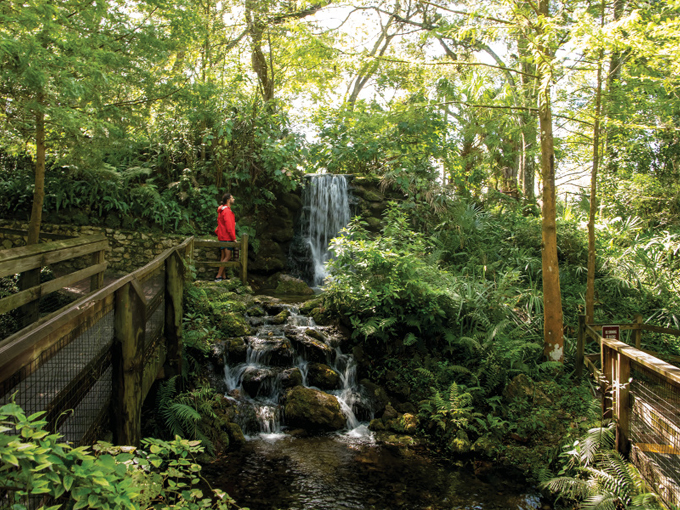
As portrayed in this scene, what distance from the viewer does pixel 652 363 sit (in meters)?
3.83

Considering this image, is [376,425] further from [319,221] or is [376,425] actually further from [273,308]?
[319,221]

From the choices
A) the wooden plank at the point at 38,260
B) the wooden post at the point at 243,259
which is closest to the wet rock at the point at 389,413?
the wooden plank at the point at 38,260

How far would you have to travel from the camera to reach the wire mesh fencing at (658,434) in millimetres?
3691

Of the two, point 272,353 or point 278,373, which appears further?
point 272,353

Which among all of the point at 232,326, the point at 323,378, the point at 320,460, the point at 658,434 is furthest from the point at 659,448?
the point at 232,326

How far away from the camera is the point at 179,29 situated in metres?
7.84

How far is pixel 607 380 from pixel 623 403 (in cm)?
62

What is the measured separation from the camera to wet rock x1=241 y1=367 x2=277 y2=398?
6988 millimetres

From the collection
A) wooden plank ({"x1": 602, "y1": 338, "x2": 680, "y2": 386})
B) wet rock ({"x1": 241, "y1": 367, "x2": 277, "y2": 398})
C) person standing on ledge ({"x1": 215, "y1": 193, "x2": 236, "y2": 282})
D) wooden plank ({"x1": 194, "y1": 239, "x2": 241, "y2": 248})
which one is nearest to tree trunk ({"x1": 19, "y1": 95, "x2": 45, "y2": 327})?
wet rock ({"x1": 241, "y1": 367, "x2": 277, "y2": 398})

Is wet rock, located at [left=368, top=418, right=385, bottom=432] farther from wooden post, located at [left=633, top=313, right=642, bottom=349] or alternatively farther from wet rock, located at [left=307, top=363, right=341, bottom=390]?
wooden post, located at [left=633, top=313, right=642, bottom=349]

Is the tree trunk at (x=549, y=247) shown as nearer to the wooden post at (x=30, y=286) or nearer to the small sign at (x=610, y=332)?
the small sign at (x=610, y=332)

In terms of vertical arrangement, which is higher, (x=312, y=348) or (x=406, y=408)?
(x=312, y=348)

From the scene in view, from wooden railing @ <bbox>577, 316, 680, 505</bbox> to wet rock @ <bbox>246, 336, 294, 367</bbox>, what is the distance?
4.73m

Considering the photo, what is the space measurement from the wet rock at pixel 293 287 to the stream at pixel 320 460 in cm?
414
